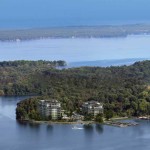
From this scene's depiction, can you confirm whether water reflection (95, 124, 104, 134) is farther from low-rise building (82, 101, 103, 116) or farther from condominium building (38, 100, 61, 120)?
condominium building (38, 100, 61, 120)

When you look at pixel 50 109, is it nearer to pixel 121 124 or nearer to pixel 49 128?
pixel 49 128

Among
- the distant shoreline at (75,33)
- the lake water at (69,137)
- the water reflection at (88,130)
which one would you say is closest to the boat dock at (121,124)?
the lake water at (69,137)

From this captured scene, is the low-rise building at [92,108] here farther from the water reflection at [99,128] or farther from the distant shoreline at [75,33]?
the distant shoreline at [75,33]

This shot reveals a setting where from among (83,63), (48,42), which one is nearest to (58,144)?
(83,63)

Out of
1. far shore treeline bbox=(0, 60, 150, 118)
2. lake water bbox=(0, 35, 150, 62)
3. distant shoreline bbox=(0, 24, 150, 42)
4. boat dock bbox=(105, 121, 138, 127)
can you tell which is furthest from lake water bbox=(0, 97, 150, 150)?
distant shoreline bbox=(0, 24, 150, 42)

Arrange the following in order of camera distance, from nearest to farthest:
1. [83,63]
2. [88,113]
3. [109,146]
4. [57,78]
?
[109,146] < [88,113] < [57,78] < [83,63]

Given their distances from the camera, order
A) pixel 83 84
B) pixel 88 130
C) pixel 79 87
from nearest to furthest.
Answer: pixel 88 130 < pixel 79 87 < pixel 83 84

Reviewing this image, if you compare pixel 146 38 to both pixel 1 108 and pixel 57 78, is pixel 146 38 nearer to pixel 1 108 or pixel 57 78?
pixel 57 78

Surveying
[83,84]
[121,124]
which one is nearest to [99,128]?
[121,124]
